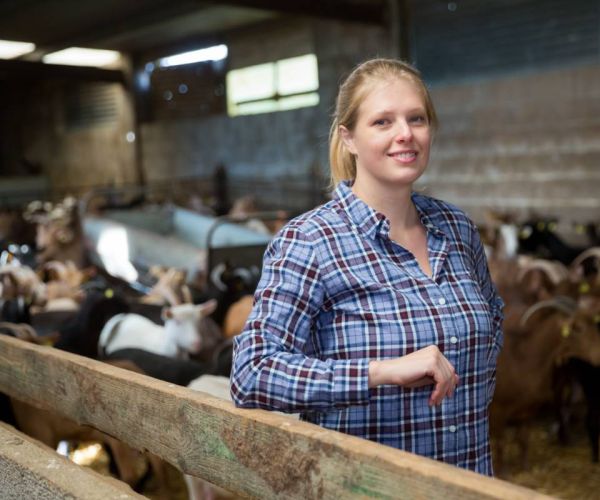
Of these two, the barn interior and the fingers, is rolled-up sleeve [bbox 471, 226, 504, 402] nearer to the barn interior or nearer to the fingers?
the fingers

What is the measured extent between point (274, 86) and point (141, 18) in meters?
2.62

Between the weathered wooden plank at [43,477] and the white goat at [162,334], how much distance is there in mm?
3101

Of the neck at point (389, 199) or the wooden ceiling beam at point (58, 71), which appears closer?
the neck at point (389, 199)

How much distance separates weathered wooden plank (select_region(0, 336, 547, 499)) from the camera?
3.69 feet

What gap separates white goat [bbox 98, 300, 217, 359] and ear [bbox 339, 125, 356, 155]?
141 inches

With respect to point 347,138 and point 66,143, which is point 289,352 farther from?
point 66,143

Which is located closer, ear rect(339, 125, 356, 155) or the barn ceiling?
ear rect(339, 125, 356, 155)

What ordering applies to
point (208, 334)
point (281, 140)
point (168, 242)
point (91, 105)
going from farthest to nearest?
point (91, 105), point (281, 140), point (168, 242), point (208, 334)

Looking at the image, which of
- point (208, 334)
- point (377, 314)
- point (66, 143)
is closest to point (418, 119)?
point (377, 314)

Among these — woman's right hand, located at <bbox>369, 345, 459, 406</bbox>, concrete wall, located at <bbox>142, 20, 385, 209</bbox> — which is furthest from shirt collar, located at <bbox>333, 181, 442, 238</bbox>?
concrete wall, located at <bbox>142, 20, 385, 209</bbox>

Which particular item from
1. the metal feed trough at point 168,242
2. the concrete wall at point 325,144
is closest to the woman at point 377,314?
the metal feed trough at point 168,242

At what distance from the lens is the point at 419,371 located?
4.37 feet

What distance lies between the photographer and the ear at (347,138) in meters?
1.61

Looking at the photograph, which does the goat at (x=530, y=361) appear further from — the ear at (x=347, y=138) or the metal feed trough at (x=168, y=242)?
the ear at (x=347, y=138)
